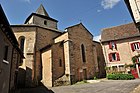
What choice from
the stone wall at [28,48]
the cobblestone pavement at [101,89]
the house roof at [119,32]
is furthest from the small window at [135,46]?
the stone wall at [28,48]

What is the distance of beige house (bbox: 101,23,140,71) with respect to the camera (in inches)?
898

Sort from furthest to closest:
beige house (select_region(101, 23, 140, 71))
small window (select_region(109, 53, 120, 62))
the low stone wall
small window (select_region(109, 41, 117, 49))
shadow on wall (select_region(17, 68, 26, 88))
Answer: small window (select_region(109, 41, 117, 49)) < small window (select_region(109, 53, 120, 62)) < beige house (select_region(101, 23, 140, 71)) < shadow on wall (select_region(17, 68, 26, 88)) < the low stone wall

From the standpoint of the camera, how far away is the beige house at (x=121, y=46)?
22812 mm

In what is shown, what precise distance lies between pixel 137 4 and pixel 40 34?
17.4 m

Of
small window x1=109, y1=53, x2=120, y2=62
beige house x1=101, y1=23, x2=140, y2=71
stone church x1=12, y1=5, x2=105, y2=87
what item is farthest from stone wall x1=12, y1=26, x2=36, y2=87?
small window x1=109, y1=53, x2=120, y2=62

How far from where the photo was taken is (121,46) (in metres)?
24.0

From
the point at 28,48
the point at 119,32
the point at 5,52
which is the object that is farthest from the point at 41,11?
the point at 5,52

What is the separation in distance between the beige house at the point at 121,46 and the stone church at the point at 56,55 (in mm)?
3847

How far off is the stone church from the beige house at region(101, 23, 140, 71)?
12.6 ft

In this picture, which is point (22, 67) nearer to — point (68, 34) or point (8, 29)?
point (68, 34)

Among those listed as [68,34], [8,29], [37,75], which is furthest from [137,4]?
[37,75]

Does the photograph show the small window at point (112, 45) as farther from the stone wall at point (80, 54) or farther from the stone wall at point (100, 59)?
the stone wall at point (80, 54)

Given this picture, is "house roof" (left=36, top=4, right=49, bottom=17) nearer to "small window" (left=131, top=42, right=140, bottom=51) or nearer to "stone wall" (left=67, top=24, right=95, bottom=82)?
"stone wall" (left=67, top=24, right=95, bottom=82)

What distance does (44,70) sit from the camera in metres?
18.5
